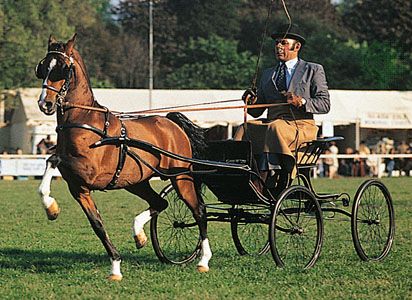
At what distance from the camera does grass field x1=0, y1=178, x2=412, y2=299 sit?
873 centimetres

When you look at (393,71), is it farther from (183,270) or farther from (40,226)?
(183,270)

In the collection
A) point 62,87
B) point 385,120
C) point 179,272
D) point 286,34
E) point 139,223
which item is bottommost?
point 385,120

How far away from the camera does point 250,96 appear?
1099 cm

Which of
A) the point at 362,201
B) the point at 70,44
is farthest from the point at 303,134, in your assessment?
the point at 70,44

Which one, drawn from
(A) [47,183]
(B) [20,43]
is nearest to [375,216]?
(A) [47,183]

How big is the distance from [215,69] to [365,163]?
2631cm

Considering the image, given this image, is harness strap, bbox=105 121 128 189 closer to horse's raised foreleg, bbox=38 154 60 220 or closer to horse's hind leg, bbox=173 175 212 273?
horse's raised foreleg, bbox=38 154 60 220

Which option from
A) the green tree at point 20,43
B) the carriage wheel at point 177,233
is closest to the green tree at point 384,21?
the green tree at point 20,43

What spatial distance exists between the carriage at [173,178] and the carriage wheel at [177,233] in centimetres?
1

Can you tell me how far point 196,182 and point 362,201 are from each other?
1994mm

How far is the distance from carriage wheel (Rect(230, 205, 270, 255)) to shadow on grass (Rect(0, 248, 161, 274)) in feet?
3.40

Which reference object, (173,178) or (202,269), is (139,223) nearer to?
(173,178)

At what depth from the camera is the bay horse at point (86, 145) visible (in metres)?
9.35

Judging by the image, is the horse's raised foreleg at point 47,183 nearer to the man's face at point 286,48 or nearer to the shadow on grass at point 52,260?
the shadow on grass at point 52,260
